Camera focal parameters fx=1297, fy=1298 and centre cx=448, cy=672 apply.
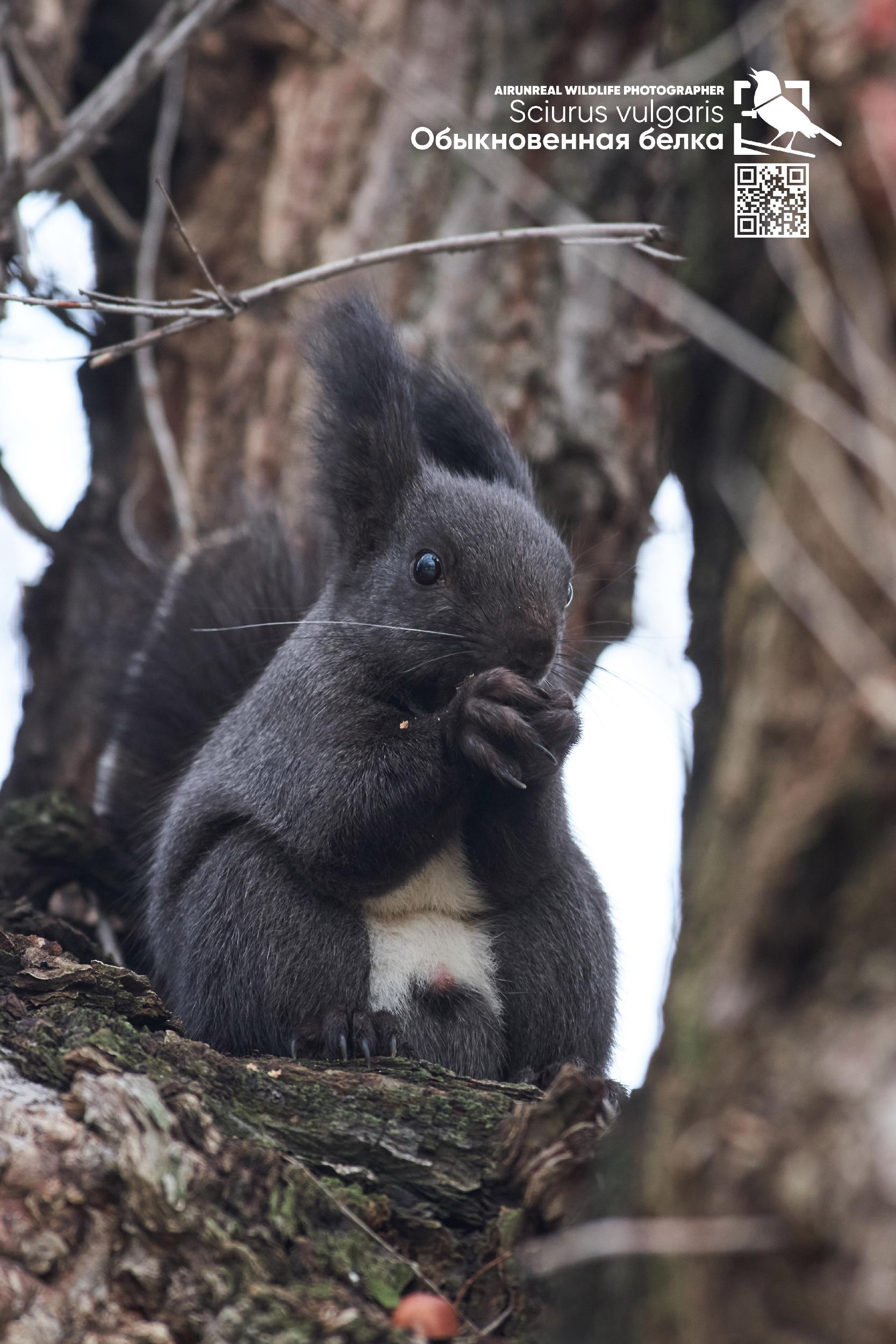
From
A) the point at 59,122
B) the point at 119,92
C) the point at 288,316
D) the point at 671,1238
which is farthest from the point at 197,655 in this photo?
the point at 671,1238

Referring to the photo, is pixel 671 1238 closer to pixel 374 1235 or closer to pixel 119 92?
pixel 374 1235

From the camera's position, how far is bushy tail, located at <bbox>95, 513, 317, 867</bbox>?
295 centimetres

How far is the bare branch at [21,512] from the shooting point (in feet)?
11.5

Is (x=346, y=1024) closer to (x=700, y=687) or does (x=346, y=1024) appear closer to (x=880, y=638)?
(x=700, y=687)

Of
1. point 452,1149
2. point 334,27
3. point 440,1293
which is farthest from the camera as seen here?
point 334,27

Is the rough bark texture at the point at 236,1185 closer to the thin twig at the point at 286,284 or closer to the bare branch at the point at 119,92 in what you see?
the thin twig at the point at 286,284

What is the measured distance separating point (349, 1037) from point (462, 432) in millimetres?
1289

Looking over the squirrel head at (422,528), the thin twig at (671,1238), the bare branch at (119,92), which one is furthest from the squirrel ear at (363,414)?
the thin twig at (671,1238)

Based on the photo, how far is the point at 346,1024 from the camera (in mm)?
2154

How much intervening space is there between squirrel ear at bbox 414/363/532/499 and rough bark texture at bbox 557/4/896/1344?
1729 mm

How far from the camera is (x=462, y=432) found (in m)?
2.76

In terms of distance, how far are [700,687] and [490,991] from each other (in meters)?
1.32

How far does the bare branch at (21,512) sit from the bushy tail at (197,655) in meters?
0.70

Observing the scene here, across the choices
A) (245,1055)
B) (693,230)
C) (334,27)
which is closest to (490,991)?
(245,1055)
